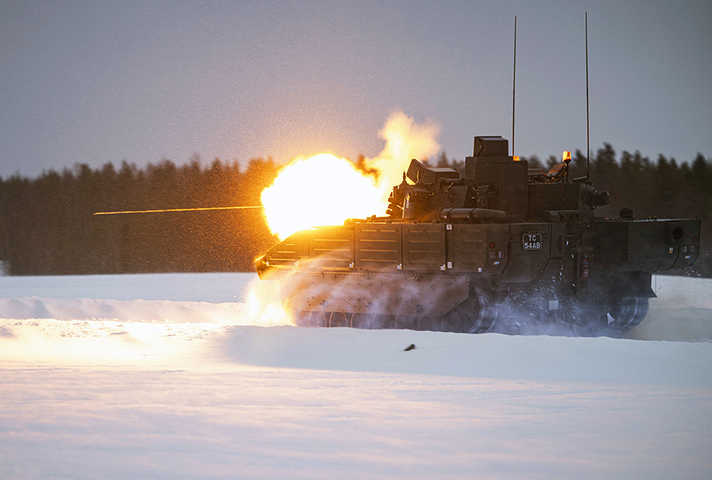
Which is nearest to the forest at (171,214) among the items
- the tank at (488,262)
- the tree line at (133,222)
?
the tree line at (133,222)

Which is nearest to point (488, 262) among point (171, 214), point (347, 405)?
point (347, 405)

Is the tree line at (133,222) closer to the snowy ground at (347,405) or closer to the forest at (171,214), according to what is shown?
the forest at (171,214)

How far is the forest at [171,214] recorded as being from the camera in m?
36.9

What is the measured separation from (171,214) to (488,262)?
1218 inches

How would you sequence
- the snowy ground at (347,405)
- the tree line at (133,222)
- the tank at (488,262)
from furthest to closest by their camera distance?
the tree line at (133,222) < the tank at (488,262) < the snowy ground at (347,405)

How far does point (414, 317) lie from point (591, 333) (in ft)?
11.9

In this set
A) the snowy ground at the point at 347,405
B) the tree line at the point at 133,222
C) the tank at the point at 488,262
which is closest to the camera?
the snowy ground at the point at 347,405

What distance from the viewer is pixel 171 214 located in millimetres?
38781

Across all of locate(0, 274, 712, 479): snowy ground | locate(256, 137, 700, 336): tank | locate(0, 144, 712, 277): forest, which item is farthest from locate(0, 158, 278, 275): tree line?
locate(0, 274, 712, 479): snowy ground

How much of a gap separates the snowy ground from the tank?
176 centimetres

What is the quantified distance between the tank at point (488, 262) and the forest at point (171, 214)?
22798mm

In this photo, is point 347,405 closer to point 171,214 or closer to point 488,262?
point 488,262

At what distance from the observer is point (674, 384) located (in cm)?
655

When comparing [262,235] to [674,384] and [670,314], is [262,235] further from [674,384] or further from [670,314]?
[674,384]
